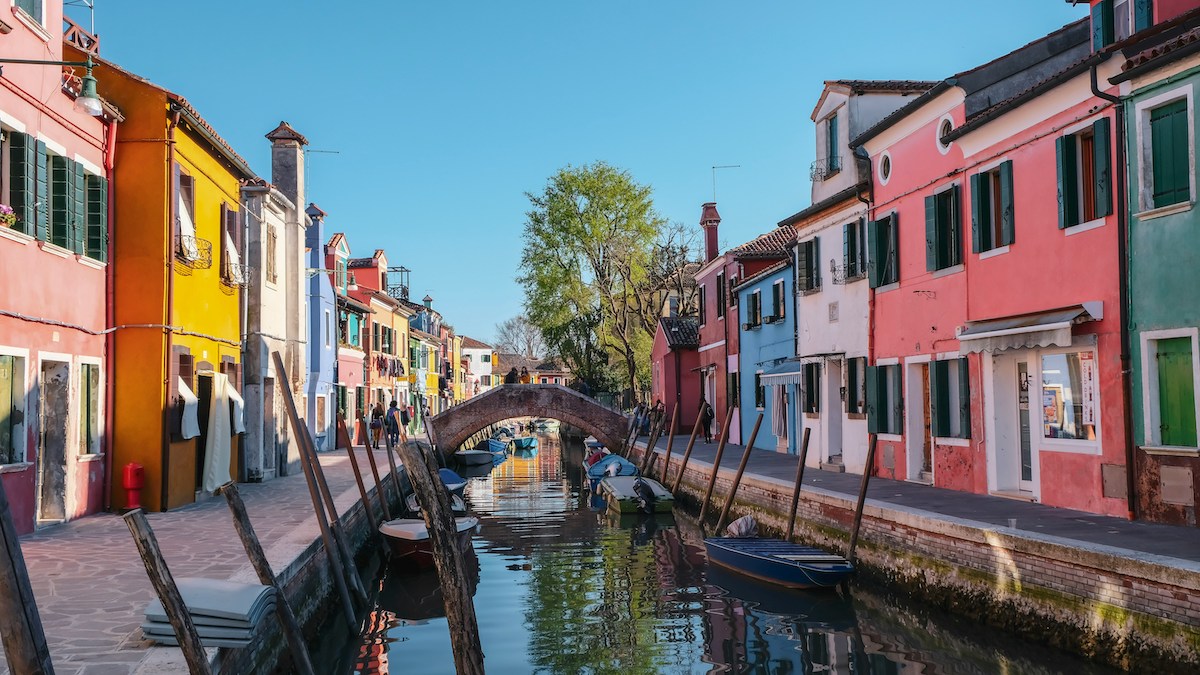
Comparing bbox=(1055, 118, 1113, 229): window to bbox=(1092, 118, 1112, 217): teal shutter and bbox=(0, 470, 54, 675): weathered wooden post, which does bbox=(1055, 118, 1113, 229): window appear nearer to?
bbox=(1092, 118, 1112, 217): teal shutter

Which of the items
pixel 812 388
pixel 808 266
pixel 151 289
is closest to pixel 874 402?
pixel 812 388

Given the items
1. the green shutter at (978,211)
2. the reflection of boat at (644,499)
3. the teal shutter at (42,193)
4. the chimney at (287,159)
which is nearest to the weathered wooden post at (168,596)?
the teal shutter at (42,193)

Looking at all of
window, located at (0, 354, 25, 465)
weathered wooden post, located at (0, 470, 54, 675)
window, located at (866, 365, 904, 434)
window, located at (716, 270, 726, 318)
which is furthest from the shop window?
window, located at (716, 270, 726, 318)

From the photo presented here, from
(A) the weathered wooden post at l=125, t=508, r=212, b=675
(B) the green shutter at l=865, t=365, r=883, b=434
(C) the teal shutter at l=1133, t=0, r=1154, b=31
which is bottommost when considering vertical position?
(A) the weathered wooden post at l=125, t=508, r=212, b=675

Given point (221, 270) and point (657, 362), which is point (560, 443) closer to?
point (657, 362)

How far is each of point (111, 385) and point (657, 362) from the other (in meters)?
27.5

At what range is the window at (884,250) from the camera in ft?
59.8

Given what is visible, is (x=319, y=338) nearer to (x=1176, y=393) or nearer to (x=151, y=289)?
(x=151, y=289)

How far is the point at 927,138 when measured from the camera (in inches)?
665

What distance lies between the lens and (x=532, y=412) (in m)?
37.8

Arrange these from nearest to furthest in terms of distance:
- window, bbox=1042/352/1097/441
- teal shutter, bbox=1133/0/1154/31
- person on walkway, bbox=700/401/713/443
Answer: teal shutter, bbox=1133/0/1154/31, window, bbox=1042/352/1097/441, person on walkway, bbox=700/401/713/443

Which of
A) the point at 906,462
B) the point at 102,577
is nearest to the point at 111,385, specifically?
the point at 102,577

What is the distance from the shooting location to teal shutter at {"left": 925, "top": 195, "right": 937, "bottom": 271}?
16531 mm

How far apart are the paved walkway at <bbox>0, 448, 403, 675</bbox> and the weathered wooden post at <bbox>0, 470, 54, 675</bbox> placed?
81.6 inches
